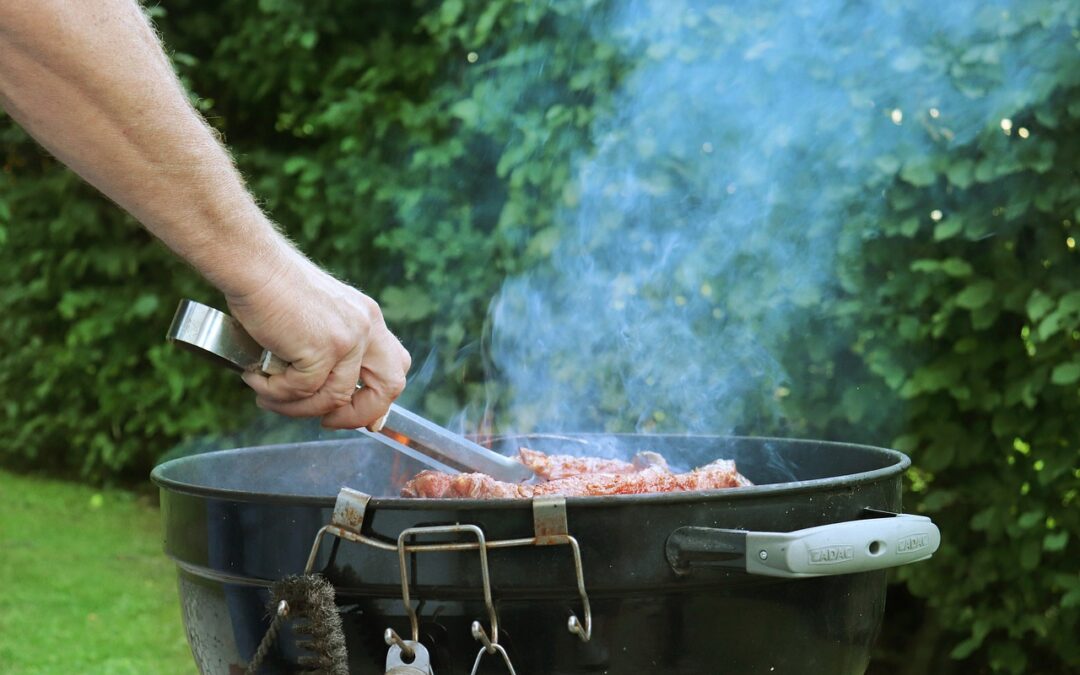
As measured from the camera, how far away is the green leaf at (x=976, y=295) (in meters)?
2.88

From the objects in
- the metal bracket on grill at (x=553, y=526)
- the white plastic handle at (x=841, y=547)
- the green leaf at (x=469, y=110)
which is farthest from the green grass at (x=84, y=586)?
the white plastic handle at (x=841, y=547)

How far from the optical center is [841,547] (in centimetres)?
151

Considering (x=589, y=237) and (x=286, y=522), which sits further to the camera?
(x=589, y=237)

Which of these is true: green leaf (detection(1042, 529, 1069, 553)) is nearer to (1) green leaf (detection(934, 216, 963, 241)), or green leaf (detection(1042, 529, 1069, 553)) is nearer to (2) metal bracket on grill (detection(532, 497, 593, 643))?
(1) green leaf (detection(934, 216, 963, 241))

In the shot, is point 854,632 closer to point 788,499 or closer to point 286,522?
point 788,499

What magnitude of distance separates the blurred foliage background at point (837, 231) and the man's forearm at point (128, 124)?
1.82m

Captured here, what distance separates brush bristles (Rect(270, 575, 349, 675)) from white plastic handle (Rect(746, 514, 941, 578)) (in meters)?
0.56

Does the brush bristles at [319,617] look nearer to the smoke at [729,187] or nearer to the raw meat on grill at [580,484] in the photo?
the raw meat on grill at [580,484]

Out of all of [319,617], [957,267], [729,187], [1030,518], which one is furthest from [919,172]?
[319,617]

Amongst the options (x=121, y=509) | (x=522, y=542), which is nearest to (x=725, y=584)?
(x=522, y=542)

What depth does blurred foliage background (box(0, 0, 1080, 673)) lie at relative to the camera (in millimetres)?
2854

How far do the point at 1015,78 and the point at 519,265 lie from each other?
1.55m

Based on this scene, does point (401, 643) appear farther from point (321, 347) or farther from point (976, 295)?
point (976, 295)

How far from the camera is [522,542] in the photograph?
4.84ft
